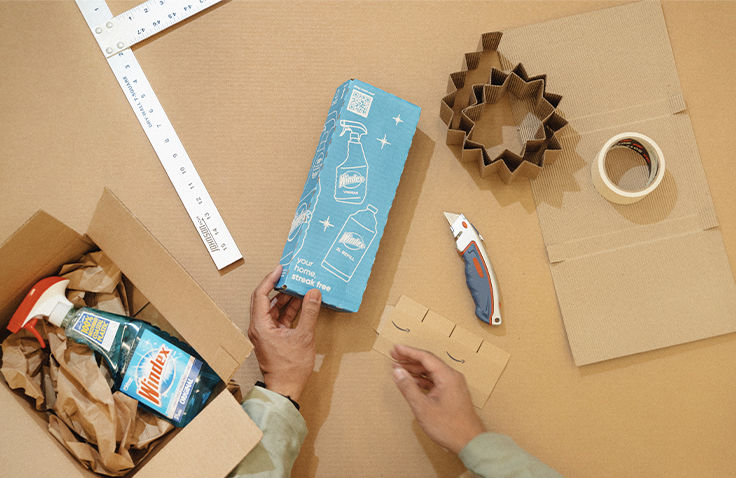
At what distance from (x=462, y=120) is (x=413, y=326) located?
15.4 inches

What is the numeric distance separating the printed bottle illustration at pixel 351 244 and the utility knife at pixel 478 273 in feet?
0.54

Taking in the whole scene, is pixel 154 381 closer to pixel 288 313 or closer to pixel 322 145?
pixel 288 313

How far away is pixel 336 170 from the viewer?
801 mm

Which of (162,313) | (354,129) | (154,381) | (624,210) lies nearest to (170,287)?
(162,313)

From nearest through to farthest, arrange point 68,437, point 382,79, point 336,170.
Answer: point 68,437
point 336,170
point 382,79

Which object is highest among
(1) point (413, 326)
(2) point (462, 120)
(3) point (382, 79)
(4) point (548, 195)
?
(3) point (382, 79)

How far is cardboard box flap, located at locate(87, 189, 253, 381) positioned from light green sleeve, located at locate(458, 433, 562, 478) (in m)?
0.41

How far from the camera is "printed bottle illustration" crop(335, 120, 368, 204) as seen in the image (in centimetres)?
80

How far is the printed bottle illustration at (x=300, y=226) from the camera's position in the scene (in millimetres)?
776

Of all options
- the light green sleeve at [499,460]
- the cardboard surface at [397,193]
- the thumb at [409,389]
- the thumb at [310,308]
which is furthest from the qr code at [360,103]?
the light green sleeve at [499,460]

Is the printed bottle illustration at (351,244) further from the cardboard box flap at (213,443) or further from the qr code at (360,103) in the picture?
the cardboard box flap at (213,443)

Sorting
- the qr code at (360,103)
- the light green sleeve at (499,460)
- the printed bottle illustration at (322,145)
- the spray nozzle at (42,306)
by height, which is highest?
the qr code at (360,103)

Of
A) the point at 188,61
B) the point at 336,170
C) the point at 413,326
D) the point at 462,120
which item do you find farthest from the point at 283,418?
the point at 188,61

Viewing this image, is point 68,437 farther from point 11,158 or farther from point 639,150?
point 639,150
